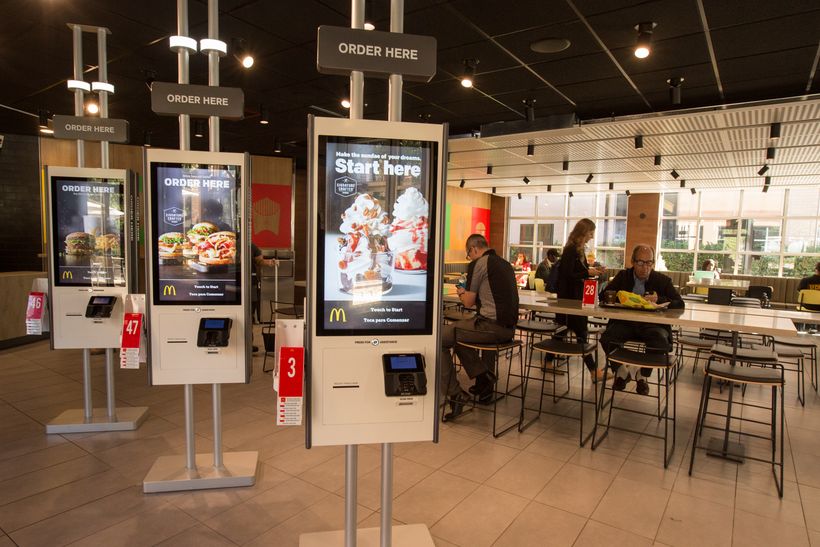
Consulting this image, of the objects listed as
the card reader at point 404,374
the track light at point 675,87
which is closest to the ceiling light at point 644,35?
the track light at point 675,87

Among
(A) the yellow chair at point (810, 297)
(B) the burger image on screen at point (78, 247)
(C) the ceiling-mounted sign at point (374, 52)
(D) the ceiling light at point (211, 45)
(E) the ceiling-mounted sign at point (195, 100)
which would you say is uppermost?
(D) the ceiling light at point (211, 45)

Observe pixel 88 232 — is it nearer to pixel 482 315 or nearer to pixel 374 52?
pixel 374 52

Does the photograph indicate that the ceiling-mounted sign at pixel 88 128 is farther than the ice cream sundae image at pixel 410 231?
Yes

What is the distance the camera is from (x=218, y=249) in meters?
2.82

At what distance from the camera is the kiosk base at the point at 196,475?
9.52 ft

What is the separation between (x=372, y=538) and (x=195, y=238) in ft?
6.32

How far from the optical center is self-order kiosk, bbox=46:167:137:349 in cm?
367

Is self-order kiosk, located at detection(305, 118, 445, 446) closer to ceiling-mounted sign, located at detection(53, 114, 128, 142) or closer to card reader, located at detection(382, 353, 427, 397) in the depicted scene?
card reader, located at detection(382, 353, 427, 397)

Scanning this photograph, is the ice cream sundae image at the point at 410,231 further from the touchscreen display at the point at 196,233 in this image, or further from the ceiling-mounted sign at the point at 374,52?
the touchscreen display at the point at 196,233

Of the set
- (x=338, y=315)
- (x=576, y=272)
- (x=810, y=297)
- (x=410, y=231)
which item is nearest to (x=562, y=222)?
(x=810, y=297)

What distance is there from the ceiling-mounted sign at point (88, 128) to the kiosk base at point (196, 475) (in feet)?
8.47

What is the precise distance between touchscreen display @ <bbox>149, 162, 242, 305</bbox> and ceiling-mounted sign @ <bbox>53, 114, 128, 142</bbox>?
1.56 meters

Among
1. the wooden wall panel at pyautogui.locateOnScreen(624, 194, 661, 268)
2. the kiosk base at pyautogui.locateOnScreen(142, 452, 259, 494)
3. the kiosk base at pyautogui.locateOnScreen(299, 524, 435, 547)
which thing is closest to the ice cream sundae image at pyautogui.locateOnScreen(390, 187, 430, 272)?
the kiosk base at pyautogui.locateOnScreen(299, 524, 435, 547)

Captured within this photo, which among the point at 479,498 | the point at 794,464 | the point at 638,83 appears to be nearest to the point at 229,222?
the point at 479,498
